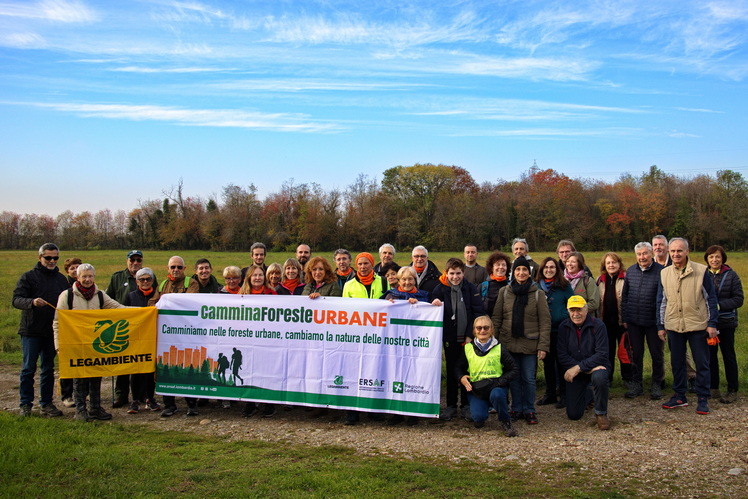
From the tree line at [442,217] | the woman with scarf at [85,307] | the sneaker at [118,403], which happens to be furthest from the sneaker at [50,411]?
the tree line at [442,217]

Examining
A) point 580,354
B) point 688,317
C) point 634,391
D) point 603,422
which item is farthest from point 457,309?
point 634,391

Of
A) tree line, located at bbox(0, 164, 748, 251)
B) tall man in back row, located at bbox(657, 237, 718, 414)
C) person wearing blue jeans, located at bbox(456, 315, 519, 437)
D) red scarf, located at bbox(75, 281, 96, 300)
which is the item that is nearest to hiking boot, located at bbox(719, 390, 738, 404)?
tall man in back row, located at bbox(657, 237, 718, 414)

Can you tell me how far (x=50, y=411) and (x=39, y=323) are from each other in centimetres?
124

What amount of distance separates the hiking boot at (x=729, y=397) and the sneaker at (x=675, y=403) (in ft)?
2.01

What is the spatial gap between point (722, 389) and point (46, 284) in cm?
1048

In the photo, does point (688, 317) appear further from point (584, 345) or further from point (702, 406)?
point (584, 345)

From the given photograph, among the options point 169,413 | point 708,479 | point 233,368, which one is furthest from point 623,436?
point 169,413

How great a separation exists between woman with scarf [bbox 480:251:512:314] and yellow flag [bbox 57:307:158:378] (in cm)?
491

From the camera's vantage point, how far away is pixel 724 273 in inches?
328

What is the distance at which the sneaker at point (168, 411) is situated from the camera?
7.98m

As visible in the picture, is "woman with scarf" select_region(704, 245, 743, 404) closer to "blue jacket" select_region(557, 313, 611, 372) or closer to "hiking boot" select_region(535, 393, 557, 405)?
"blue jacket" select_region(557, 313, 611, 372)

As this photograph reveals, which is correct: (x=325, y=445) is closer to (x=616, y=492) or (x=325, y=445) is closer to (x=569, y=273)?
(x=616, y=492)

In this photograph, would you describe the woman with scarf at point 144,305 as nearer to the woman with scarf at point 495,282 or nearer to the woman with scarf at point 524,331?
the woman with scarf at point 495,282

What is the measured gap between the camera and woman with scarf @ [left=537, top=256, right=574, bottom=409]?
8.23 meters
